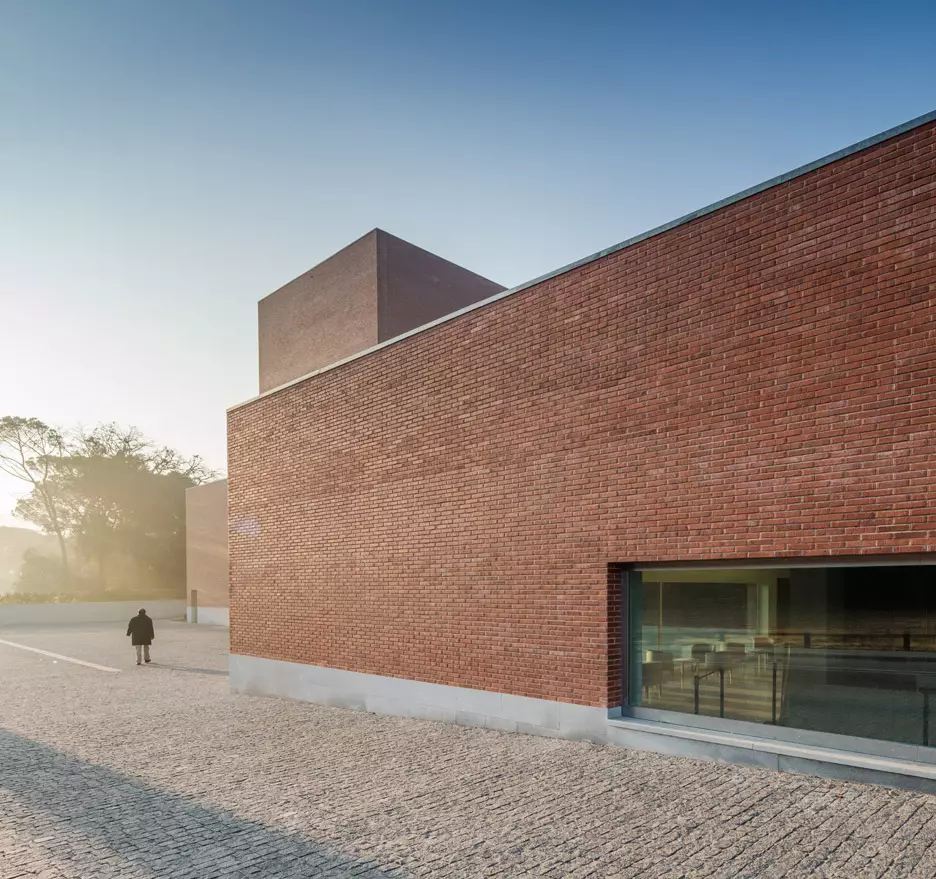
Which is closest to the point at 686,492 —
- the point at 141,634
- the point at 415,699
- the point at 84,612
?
the point at 415,699

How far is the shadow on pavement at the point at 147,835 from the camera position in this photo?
5.50 m

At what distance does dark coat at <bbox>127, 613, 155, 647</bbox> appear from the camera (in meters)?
20.7

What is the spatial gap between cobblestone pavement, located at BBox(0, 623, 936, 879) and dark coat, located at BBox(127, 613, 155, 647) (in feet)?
33.0

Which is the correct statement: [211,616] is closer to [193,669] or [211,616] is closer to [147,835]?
[193,669]

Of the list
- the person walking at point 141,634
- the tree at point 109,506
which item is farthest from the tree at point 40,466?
the person walking at point 141,634

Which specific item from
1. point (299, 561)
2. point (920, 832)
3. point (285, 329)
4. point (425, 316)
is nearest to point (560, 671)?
point (920, 832)

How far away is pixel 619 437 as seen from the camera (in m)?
9.12

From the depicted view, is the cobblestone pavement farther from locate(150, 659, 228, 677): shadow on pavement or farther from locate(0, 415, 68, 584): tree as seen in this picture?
locate(0, 415, 68, 584): tree

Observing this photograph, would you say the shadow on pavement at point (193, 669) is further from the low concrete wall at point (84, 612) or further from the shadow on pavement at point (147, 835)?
the low concrete wall at point (84, 612)

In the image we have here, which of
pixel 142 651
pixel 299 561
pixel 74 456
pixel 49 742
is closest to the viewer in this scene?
pixel 49 742

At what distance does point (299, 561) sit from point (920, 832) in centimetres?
1095

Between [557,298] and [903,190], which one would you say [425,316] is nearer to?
[557,298]

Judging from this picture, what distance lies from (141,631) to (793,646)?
18.5 m

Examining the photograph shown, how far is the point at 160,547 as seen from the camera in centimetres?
5478
